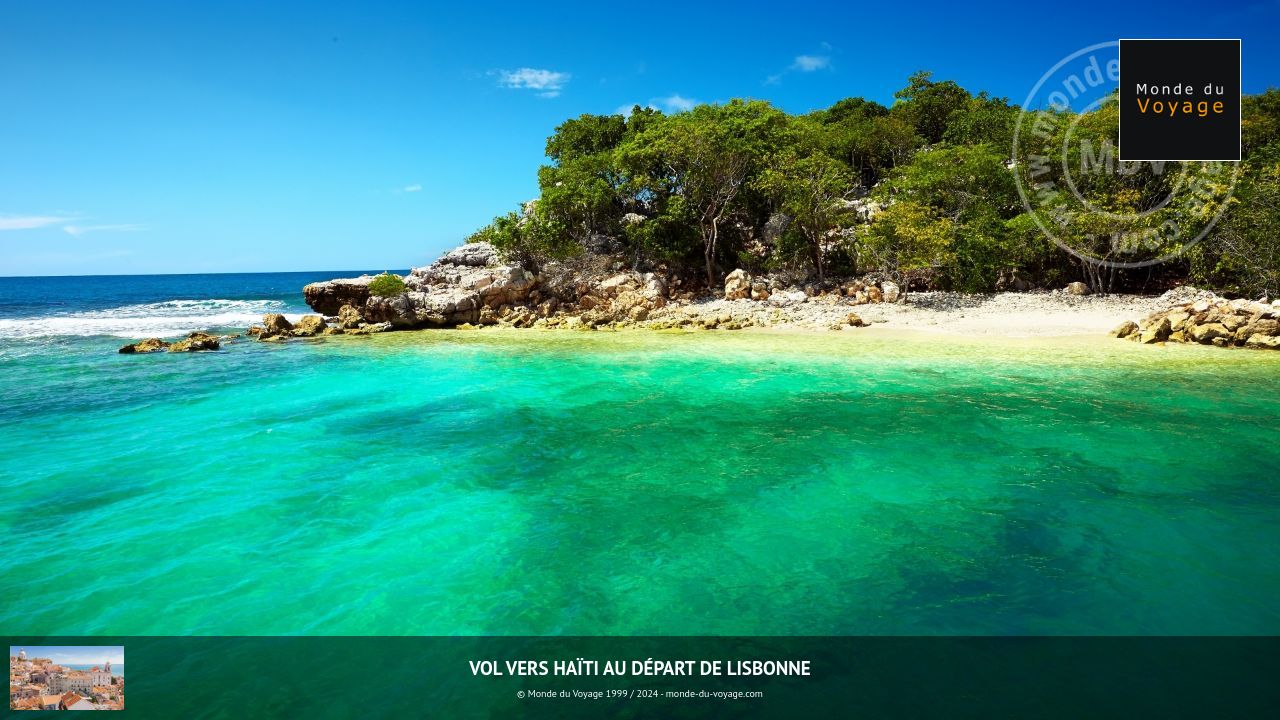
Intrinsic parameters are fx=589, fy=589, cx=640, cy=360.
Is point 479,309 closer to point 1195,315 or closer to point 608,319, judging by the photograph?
point 608,319

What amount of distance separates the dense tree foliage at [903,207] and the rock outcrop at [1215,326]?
6336 millimetres

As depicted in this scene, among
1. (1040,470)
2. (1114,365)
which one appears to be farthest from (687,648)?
(1114,365)

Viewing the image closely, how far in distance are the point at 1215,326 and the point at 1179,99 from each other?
26.8ft

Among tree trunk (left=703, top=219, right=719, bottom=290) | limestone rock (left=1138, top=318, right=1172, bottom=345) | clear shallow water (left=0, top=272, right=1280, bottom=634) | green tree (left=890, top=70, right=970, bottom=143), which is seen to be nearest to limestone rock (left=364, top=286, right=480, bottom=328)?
tree trunk (left=703, top=219, right=719, bottom=290)

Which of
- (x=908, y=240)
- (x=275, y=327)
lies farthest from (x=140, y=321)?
(x=908, y=240)

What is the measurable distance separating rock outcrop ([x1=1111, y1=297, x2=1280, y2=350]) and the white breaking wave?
157 feet

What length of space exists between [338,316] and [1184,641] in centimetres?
3673

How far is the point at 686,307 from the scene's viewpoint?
117 feet

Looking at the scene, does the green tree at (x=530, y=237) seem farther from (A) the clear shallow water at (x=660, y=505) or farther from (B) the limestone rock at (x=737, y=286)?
(A) the clear shallow water at (x=660, y=505)

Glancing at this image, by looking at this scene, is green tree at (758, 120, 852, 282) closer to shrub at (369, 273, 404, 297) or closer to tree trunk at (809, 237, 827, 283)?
tree trunk at (809, 237, 827, 283)

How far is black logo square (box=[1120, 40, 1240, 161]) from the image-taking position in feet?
54.7

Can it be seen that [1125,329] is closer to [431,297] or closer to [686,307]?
[686,307]

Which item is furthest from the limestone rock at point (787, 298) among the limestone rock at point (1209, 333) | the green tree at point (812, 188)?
the limestone rock at point (1209, 333)

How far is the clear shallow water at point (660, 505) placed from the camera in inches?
251
